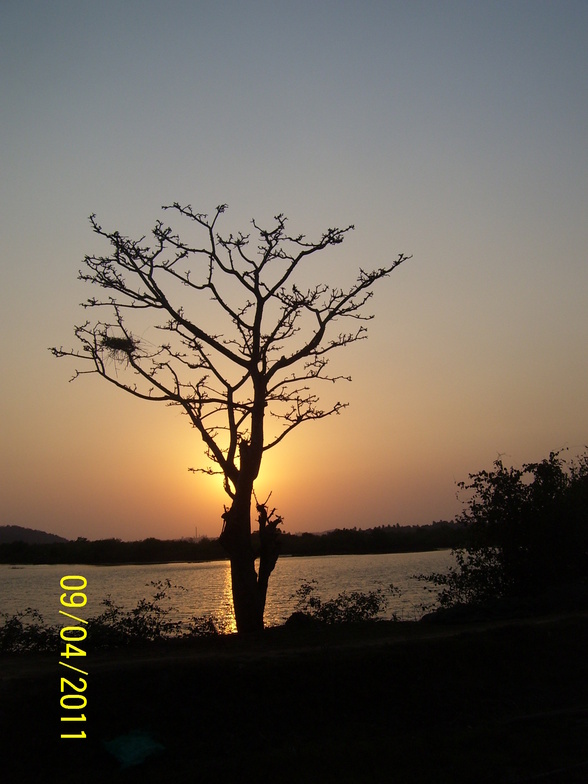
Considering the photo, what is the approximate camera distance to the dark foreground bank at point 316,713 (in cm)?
826

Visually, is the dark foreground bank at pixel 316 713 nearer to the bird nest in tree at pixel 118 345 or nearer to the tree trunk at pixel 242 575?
the tree trunk at pixel 242 575

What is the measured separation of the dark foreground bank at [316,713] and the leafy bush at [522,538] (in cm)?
662

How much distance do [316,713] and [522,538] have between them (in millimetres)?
11111

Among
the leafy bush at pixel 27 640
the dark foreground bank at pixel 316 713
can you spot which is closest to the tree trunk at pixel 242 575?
the dark foreground bank at pixel 316 713

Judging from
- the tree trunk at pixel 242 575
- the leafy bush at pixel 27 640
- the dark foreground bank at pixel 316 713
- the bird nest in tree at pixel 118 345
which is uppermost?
the bird nest in tree at pixel 118 345

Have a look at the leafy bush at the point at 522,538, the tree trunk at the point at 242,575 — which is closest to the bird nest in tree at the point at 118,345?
the tree trunk at the point at 242,575

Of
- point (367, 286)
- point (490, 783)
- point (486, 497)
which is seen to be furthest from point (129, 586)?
point (490, 783)

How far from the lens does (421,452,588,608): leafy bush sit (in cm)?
1911

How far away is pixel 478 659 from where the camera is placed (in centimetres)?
1171

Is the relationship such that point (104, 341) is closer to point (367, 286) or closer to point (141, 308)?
point (141, 308)

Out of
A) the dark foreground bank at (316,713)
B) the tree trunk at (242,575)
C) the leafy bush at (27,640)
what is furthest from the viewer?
the tree trunk at (242,575)

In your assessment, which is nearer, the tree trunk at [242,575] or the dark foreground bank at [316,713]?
the dark foreground bank at [316,713]

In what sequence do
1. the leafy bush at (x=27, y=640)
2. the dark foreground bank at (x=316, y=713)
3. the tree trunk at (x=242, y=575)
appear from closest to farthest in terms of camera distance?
the dark foreground bank at (x=316, y=713) < the leafy bush at (x=27, y=640) < the tree trunk at (x=242, y=575)

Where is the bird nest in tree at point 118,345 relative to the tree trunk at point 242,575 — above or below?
above
